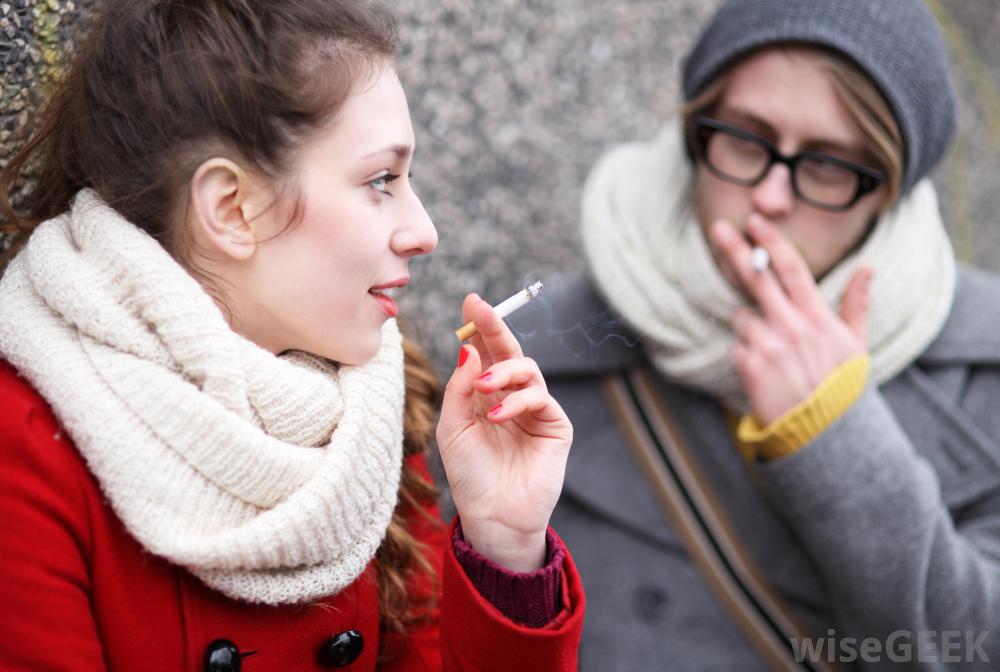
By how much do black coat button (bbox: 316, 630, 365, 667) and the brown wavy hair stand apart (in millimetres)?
513

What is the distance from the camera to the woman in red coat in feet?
3.88

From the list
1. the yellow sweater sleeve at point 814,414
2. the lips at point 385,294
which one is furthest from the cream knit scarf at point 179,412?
the yellow sweater sleeve at point 814,414

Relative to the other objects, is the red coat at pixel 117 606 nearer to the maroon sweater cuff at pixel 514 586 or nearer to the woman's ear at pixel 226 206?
the maroon sweater cuff at pixel 514 586

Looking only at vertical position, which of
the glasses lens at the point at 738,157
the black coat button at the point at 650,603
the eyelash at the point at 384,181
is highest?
the eyelash at the point at 384,181

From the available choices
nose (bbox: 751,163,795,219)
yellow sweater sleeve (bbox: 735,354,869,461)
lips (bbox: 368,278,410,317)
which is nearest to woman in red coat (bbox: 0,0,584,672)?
lips (bbox: 368,278,410,317)

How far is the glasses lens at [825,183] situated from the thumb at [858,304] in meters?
0.16

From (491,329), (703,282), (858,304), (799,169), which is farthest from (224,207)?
(858,304)

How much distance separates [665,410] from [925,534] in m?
0.60

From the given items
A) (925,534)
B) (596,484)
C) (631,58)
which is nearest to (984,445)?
(925,534)

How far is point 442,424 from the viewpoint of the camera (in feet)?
4.64

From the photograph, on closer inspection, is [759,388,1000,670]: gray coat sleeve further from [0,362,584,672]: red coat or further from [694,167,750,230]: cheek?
[0,362,584,672]: red coat

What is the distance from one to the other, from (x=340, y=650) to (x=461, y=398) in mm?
383

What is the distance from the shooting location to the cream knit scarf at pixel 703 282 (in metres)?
2.11

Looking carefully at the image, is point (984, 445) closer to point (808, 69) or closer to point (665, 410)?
point (665, 410)
